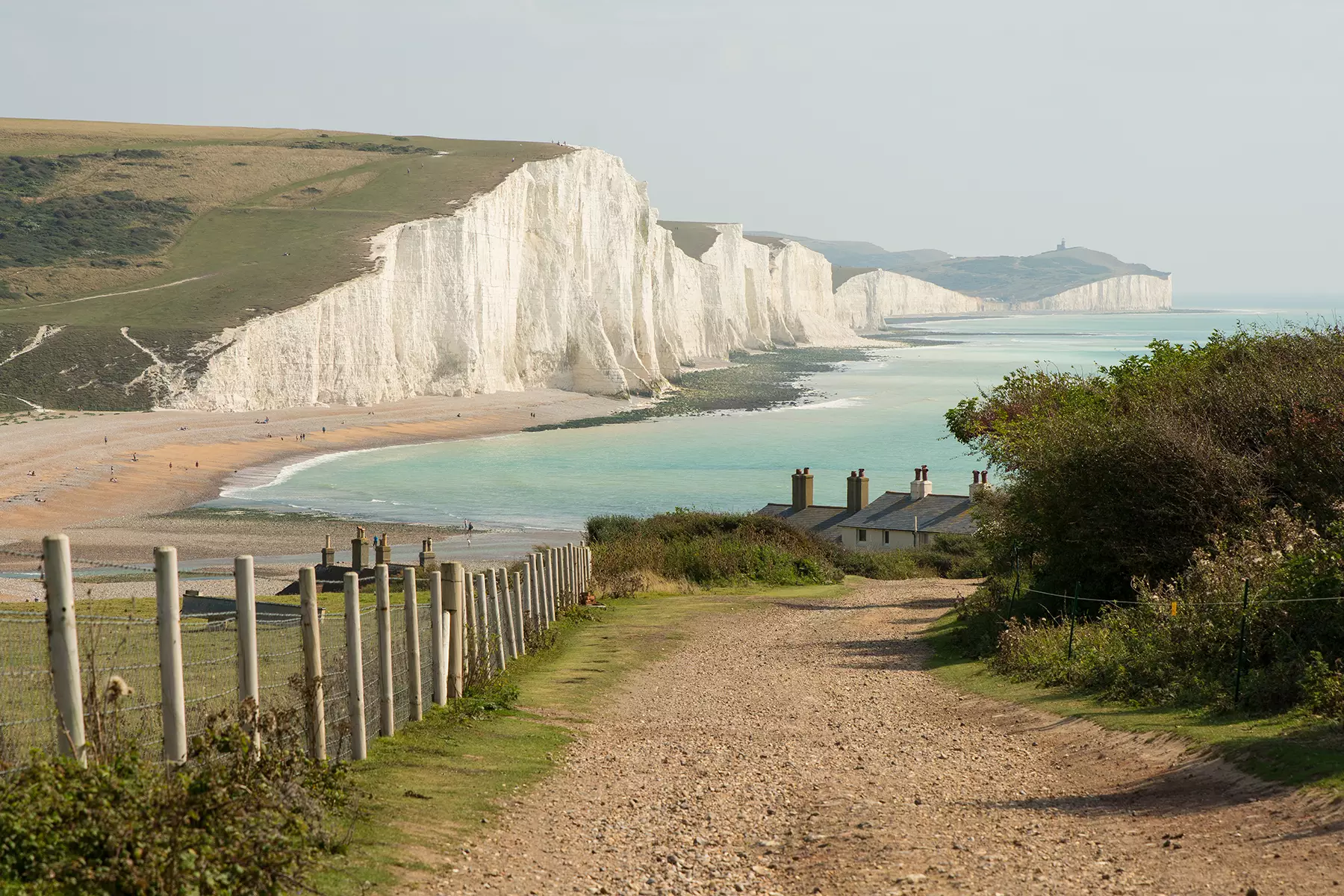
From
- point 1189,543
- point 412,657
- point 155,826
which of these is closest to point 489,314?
point 1189,543

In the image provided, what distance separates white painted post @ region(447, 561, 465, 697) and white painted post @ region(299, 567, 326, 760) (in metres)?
3.85

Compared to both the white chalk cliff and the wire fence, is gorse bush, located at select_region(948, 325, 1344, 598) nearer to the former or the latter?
the wire fence

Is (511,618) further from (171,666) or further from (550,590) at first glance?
(171,666)

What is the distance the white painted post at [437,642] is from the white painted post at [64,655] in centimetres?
573

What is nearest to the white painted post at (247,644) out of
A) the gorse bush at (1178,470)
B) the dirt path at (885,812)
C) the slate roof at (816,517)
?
the dirt path at (885,812)

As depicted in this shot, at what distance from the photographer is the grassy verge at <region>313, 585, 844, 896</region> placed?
7.82 meters

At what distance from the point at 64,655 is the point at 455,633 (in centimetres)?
674

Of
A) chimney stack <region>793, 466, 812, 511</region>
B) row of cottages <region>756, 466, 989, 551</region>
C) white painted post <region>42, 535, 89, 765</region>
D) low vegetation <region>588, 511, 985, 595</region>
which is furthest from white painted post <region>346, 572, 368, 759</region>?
chimney stack <region>793, 466, 812, 511</region>

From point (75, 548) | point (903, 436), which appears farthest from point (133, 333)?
point (903, 436)

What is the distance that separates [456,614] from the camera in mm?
13367

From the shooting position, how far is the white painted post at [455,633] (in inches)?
529

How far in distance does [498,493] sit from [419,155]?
9768 cm

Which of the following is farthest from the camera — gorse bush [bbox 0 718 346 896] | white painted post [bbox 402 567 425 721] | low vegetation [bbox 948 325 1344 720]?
low vegetation [bbox 948 325 1344 720]

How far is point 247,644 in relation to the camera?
8.58 m
